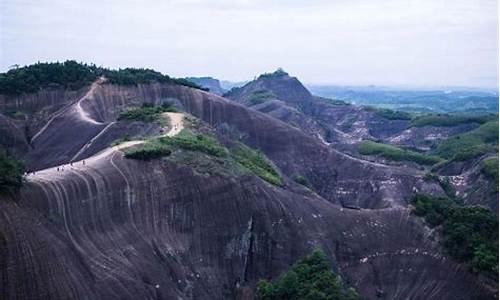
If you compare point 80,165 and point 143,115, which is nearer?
point 80,165

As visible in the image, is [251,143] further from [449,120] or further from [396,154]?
[449,120]

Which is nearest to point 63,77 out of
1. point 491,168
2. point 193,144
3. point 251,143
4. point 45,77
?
point 45,77

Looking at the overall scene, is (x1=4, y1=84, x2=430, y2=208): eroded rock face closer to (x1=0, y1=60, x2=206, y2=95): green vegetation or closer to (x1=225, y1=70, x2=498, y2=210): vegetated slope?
(x1=0, y1=60, x2=206, y2=95): green vegetation

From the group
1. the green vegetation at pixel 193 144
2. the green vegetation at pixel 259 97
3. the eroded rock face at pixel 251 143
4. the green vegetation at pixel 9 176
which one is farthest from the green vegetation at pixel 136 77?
the green vegetation at pixel 9 176

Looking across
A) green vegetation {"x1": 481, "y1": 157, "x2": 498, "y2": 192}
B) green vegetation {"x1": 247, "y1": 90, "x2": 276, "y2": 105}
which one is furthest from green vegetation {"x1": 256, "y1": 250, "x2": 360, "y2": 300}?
green vegetation {"x1": 247, "y1": 90, "x2": 276, "y2": 105}

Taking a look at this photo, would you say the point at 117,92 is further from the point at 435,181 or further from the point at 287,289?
→ the point at 287,289
